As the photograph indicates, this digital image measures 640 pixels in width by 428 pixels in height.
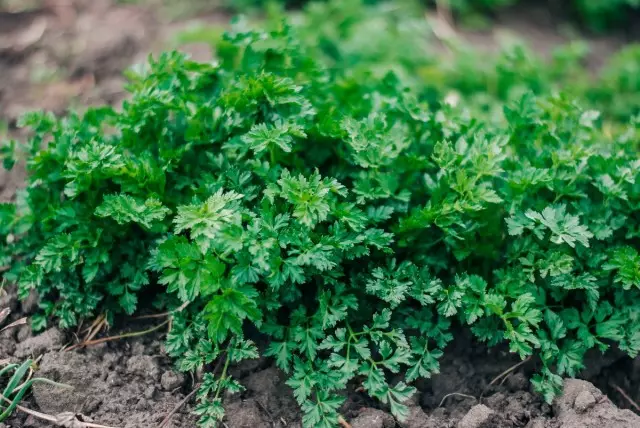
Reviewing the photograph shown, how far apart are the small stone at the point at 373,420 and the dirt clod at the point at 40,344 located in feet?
4.25

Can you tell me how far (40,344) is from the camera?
2.97 metres

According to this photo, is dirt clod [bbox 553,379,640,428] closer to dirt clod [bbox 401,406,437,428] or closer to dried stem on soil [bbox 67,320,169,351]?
dirt clod [bbox 401,406,437,428]

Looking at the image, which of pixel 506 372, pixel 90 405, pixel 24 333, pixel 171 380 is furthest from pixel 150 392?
pixel 506 372

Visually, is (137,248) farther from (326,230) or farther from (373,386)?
(373,386)

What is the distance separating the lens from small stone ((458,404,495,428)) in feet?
8.94

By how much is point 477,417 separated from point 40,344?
1.82m

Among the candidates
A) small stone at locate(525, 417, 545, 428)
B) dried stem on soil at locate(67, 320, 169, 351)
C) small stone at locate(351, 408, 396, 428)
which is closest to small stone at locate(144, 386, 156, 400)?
dried stem on soil at locate(67, 320, 169, 351)

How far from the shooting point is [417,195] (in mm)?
3141

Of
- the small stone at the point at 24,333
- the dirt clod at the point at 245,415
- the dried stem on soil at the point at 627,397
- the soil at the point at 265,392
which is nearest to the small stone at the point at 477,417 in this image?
the soil at the point at 265,392

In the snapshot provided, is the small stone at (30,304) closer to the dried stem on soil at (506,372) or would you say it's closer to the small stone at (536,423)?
the dried stem on soil at (506,372)

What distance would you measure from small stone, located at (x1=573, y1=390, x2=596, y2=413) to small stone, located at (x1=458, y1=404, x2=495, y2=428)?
33 centimetres

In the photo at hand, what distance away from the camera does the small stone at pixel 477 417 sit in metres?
2.72

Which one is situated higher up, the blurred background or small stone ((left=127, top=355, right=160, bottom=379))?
the blurred background

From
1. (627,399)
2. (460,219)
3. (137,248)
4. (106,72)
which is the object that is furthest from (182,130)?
(627,399)
